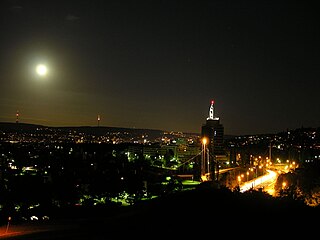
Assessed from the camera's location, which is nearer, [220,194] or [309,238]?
[309,238]

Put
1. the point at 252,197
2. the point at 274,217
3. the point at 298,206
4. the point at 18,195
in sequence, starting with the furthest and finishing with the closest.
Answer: the point at 18,195 → the point at 252,197 → the point at 298,206 → the point at 274,217

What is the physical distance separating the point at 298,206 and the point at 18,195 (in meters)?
11.9

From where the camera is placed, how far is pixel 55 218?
1286 cm

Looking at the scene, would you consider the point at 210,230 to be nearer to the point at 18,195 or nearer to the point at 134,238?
the point at 134,238

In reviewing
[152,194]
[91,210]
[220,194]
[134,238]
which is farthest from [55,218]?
[152,194]

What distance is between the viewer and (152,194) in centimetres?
2105

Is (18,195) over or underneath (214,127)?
underneath

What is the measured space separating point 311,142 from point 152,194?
209 ft

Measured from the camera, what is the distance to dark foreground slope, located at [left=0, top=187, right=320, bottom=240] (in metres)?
9.28

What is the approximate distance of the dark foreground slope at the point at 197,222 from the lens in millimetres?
9281

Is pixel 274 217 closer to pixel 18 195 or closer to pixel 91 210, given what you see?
pixel 91 210

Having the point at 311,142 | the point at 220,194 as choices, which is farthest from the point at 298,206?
the point at 311,142

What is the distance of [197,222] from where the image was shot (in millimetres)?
10234

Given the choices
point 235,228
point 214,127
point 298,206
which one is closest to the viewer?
point 235,228
